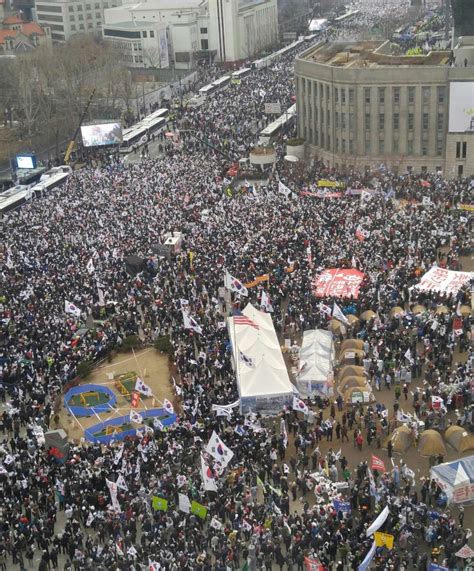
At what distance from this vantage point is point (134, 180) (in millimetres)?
60594

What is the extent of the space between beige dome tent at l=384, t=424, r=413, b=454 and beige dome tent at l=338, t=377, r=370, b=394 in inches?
130

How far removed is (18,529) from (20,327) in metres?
14.4

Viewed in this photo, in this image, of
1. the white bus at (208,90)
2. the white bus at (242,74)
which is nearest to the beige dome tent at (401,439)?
the white bus at (208,90)

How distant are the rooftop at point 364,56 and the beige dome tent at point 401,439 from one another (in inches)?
1578

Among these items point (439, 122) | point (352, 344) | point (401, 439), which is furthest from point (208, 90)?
point (401, 439)

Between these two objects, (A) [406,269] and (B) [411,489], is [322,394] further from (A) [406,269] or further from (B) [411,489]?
(A) [406,269]

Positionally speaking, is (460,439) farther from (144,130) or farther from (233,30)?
(233,30)

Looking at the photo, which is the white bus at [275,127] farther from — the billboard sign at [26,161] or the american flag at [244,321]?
the american flag at [244,321]

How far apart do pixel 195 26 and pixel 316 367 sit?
10163 centimetres

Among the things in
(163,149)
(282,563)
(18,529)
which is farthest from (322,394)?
(163,149)

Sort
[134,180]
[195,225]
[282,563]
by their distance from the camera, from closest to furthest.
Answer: [282,563] < [195,225] < [134,180]

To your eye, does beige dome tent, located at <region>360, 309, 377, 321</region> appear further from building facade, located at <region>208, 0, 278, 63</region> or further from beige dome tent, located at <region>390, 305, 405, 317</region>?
building facade, located at <region>208, 0, 278, 63</region>

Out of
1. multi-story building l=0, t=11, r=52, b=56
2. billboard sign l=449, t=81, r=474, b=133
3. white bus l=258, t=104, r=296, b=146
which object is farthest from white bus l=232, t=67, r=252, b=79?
billboard sign l=449, t=81, r=474, b=133

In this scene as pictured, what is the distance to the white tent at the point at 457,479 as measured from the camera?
1019 inches
